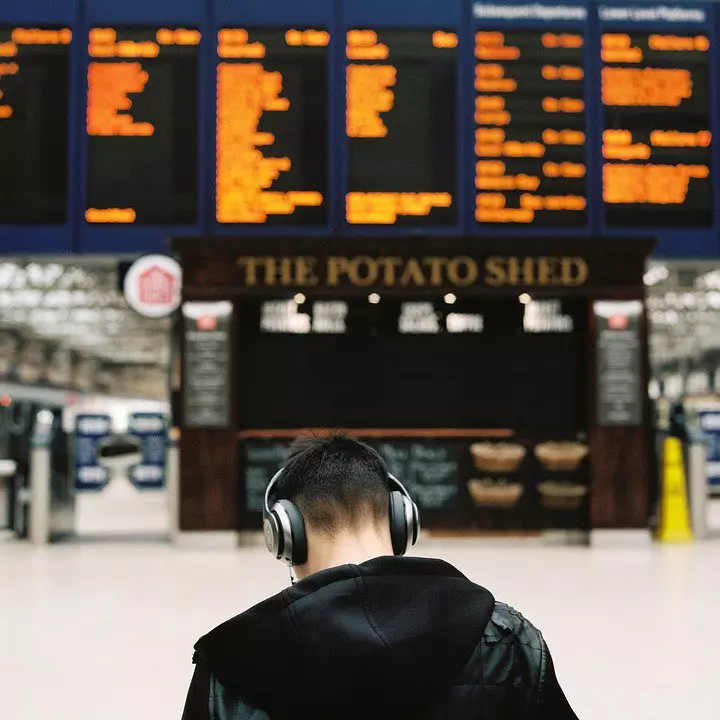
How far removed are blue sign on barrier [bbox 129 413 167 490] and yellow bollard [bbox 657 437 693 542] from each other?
16.4ft

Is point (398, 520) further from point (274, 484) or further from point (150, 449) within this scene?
point (150, 449)

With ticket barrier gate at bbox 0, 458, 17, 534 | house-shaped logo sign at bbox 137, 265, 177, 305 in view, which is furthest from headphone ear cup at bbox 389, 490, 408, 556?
ticket barrier gate at bbox 0, 458, 17, 534

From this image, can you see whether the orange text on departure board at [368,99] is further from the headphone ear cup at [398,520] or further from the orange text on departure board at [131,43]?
the headphone ear cup at [398,520]

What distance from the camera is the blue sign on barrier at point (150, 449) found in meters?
9.53

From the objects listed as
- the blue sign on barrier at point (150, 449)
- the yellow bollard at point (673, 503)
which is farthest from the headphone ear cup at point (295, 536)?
the yellow bollard at point (673, 503)

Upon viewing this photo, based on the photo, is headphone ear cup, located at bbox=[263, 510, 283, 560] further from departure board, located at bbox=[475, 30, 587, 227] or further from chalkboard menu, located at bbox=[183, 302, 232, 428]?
departure board, located at bbox=[475, 30, 587, 227]

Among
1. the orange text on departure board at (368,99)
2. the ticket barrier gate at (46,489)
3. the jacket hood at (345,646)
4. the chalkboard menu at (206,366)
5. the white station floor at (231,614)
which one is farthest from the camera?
the ticket barrier gate at (46,489)

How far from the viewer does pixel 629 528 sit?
28.9 ft

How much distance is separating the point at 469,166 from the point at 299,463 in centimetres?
800

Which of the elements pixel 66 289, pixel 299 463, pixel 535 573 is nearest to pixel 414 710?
pixel 299 463

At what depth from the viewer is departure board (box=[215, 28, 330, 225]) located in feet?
29.0

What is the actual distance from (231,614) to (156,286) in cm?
466

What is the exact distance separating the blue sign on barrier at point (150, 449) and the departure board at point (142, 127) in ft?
6.67

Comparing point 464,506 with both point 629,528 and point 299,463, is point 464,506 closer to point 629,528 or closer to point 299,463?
point 629,528
